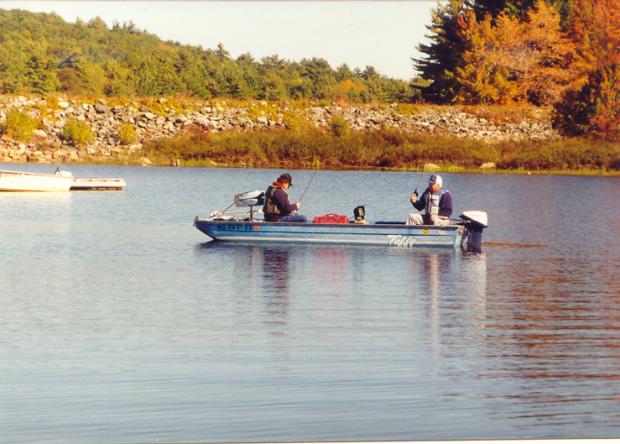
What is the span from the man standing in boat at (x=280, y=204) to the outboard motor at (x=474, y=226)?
353cm

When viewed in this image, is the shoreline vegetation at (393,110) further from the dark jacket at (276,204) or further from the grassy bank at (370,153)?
the dark jacket at (276,204)

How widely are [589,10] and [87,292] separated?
5915 centimetres

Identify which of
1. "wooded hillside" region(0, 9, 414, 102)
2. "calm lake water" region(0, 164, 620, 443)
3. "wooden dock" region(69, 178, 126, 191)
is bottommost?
"calm lake water" region(0, 164, 620, 443)

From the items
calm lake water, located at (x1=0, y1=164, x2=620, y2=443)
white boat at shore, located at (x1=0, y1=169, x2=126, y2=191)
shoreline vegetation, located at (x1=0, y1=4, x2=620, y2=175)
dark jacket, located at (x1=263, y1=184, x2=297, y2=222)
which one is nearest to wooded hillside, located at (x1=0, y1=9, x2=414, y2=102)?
shoreline vegetation, located at (x1=0, y1=4, x2=620, y2=175)

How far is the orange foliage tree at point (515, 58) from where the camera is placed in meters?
68.6

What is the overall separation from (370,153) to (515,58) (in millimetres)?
10565

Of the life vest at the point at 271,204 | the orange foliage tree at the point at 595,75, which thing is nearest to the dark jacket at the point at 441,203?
the life vest at the point at 271,204

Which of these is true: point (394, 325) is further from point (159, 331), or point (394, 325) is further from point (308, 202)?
point (308, 202)

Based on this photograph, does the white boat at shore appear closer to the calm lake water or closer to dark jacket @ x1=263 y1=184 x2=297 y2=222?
the calm lake water

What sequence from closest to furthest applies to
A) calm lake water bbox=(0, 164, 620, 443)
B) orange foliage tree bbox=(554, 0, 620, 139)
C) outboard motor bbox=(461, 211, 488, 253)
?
calm lake water bbox=(0, 164, 620, 443), outboard motor bbox=(461, 211, 488, 253), orange foliage tree bbox=(554, 0, 620, 139)

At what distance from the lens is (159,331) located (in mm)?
15477

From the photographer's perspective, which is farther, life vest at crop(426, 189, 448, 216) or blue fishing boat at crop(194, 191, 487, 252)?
life vest at crop(426, 189, 448, 216)

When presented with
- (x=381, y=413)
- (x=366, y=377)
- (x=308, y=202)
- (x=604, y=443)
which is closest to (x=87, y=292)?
(x=366, y=377)

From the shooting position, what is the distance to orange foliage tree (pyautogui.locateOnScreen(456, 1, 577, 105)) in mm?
68625
